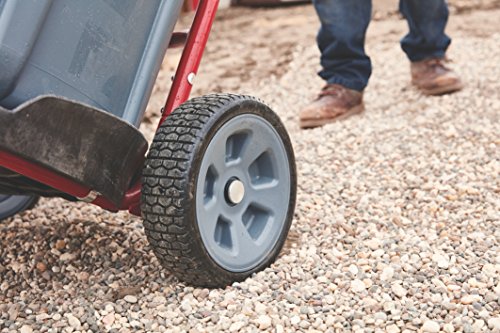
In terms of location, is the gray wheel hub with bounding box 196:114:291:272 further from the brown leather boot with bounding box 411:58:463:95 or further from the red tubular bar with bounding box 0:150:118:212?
the brown leather boot with bounding box 411:58:463:95

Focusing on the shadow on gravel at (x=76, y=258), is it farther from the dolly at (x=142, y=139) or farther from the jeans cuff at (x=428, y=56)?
the jeans cuff at (x=428, y=56)

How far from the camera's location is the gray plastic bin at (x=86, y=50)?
1.32 m

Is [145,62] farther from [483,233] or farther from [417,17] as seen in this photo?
[417,17]

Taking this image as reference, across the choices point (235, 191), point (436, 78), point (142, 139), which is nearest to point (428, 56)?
point (436, 78)

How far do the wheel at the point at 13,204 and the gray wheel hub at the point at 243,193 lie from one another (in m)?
0.77

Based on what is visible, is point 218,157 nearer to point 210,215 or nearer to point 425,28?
point 210,215

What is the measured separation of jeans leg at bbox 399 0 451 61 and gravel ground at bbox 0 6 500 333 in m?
0.19

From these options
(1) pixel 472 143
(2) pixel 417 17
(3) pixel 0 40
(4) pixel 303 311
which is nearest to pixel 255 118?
(4) pixel 303 311

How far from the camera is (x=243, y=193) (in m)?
1.67

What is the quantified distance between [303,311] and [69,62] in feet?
2.25

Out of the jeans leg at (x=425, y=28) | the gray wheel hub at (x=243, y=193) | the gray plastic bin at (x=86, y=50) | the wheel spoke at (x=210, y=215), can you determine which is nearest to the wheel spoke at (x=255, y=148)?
the gray wheel hub at (x=243, y=193)

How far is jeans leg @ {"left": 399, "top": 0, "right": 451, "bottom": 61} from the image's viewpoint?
296cm

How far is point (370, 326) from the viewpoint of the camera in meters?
→ 1.51

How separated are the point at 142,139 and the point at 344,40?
1475mm
